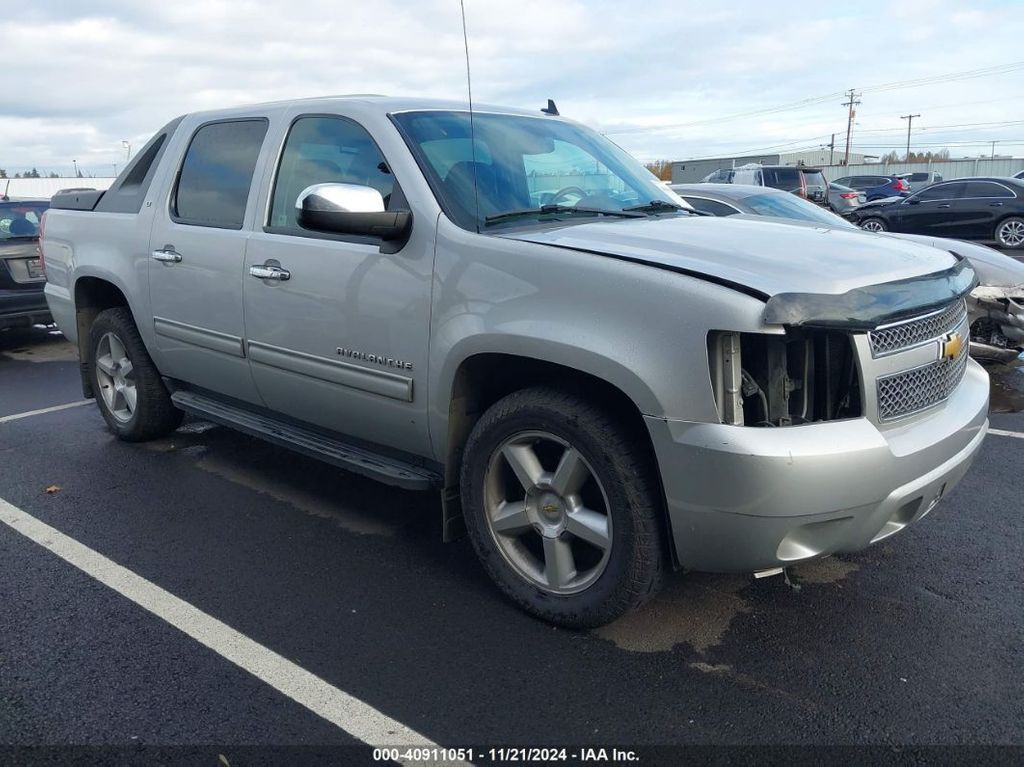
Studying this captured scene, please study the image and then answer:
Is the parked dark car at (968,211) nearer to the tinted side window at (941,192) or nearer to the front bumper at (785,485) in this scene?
the tinted side window at (941,192)

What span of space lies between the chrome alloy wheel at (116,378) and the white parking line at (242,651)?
1287 millimetres

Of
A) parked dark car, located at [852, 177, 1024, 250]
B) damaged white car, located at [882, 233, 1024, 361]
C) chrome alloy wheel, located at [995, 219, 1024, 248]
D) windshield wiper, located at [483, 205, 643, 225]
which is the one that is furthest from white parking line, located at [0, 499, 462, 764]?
chrome alloy wheel, located at [995, 219, 1024, 248]

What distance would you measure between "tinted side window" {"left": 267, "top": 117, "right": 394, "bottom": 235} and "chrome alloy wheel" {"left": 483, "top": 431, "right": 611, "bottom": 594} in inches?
46.9

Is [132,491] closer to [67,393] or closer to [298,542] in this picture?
[298,542]

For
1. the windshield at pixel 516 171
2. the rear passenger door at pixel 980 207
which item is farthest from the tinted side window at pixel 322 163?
the rear passenger door at pixel 980 207

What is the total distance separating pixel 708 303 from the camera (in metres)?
2.55

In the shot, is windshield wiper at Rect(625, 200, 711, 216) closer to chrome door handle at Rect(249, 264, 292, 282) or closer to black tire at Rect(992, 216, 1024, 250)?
chrome door handle at Rect(249, 264, 292, 282)

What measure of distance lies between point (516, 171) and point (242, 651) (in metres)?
2.16

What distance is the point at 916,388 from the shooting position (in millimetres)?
2861

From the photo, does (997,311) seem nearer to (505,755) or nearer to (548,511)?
(548,511)

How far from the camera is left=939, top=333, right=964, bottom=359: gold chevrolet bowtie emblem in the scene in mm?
2988

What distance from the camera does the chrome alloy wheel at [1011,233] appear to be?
15.9 metres

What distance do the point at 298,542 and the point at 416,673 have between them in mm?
1284

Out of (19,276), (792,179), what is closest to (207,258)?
(19,276)
